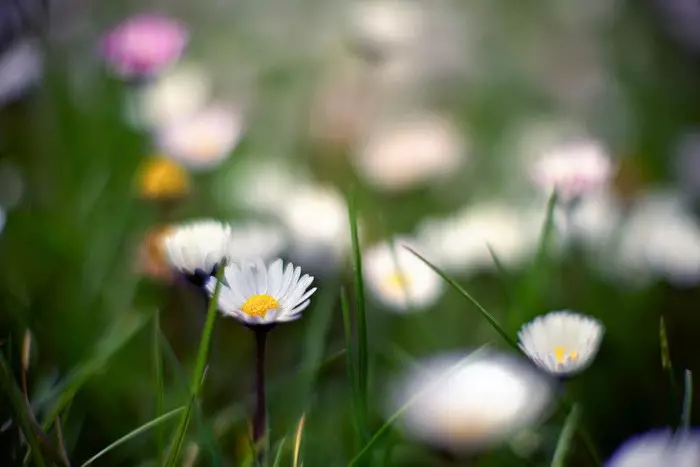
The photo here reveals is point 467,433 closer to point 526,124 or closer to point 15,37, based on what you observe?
point 15,37

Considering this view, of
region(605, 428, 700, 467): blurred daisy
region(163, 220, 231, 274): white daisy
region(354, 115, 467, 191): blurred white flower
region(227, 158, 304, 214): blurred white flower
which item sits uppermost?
region(163, 220, 231, 274): white daisy

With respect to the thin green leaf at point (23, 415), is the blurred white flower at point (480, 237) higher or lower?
lower

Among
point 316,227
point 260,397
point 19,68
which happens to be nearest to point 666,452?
point 260,397

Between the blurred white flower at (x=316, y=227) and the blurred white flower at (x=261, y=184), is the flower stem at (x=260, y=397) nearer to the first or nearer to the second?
the blurred white flower at (x=316, y=227)

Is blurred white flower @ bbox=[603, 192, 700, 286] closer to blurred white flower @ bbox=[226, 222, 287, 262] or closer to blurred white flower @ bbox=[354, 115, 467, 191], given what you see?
→ blurred white flower @ bbox=[354, 115, 467, 191]

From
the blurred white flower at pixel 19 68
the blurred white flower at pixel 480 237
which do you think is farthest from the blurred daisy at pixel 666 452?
the blurred white flower at pixel 19 68

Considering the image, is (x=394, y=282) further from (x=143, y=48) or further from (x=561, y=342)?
(x=143, y=48)

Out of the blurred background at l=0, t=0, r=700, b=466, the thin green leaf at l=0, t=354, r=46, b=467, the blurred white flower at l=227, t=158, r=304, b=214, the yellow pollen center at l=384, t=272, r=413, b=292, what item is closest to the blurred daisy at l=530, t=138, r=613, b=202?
the blurred background at l=0, t=0, r=700, b=466
